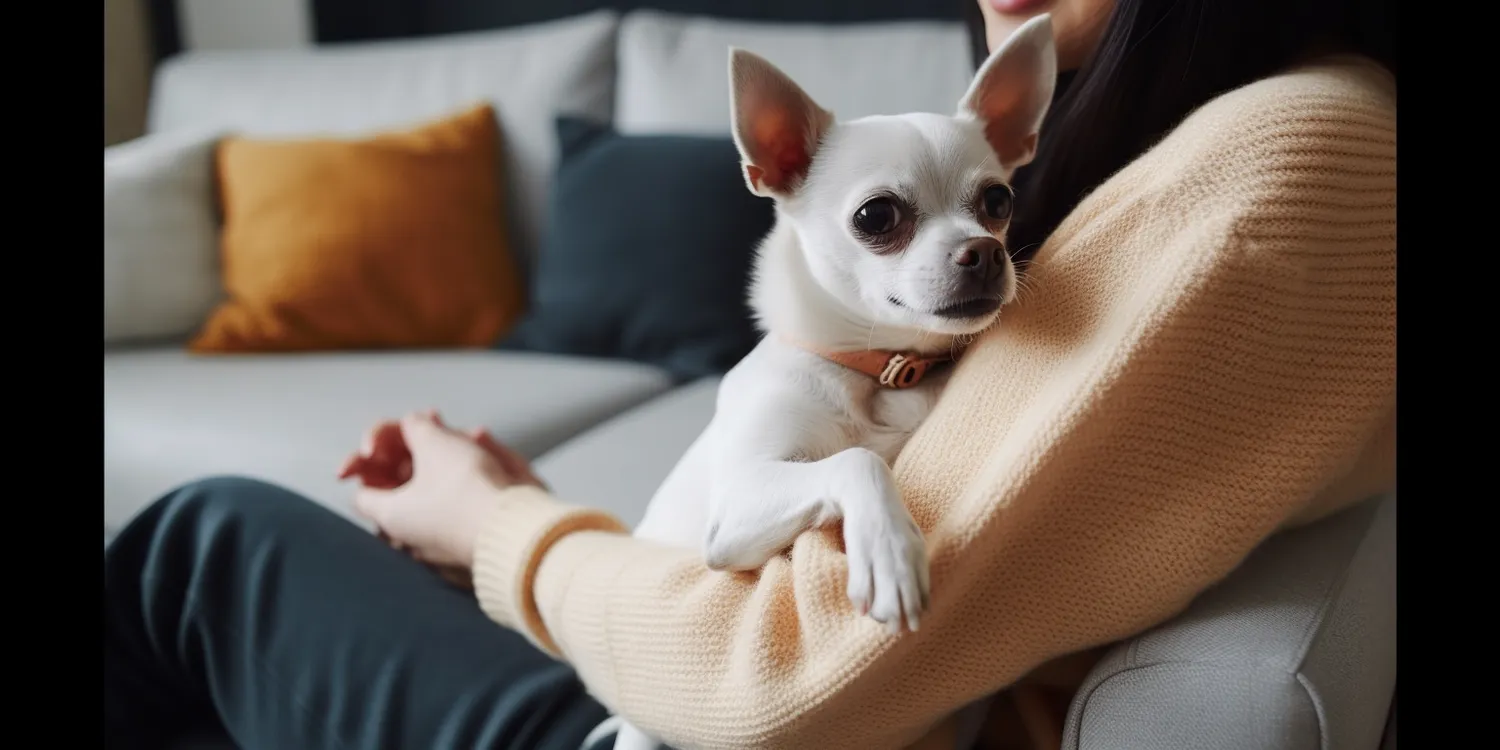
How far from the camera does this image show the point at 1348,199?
0.58 meters

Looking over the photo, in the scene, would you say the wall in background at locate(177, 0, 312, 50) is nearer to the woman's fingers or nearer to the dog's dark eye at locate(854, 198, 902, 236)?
the woman's fingers

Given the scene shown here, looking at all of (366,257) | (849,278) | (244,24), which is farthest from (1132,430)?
(244,24)

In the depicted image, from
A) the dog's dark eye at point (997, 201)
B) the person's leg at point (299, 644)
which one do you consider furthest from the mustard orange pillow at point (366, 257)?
the dog's dark eye at point (997, 201)

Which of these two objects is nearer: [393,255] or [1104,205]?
[1104,205]

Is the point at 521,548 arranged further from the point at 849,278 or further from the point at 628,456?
the point at 628,456

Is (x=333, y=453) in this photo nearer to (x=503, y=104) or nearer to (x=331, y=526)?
(x=331, y=526)

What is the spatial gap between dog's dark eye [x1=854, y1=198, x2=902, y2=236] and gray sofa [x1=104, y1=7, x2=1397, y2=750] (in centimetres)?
30

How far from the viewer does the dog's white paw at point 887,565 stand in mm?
536

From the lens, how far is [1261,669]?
56 cm

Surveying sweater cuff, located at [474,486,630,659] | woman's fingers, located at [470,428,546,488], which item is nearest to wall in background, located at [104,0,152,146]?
woman's fingers, located at [470,428,546,488]

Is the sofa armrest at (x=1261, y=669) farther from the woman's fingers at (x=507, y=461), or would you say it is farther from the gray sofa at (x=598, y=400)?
the woman's fingers at (x=507, y=461)

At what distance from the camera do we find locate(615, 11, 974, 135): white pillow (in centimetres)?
175

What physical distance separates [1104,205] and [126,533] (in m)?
0.90

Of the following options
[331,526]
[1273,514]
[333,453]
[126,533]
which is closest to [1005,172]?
[1273,514]
